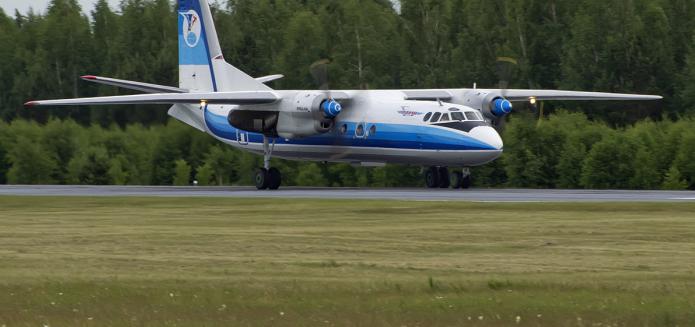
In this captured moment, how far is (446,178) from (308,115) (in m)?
4.99

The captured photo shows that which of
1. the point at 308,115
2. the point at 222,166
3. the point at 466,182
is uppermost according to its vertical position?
the point at 308,115

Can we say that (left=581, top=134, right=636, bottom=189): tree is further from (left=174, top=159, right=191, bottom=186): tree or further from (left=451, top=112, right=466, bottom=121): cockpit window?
(left=174, top=159, right=191, bottom=186): tree

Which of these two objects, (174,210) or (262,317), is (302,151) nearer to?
(174,210)

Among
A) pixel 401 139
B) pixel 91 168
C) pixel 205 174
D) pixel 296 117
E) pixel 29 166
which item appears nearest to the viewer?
pixel 401 139

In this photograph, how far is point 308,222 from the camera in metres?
27.4

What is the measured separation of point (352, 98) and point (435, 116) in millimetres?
3841

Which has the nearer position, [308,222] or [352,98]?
[308,222]

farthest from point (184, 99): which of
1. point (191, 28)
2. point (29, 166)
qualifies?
point (29, 166)

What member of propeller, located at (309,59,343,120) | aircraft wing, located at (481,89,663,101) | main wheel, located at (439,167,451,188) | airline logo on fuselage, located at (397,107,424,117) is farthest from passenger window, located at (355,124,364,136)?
aircraft wing, located at (481,89,663,101)

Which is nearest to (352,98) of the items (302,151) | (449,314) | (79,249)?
(302,151)

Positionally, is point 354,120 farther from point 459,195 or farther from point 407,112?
point 459,195

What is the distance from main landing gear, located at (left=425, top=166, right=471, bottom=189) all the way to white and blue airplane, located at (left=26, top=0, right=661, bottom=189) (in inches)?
1.3

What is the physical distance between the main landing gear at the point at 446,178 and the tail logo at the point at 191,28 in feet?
35.8

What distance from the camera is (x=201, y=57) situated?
163ft
